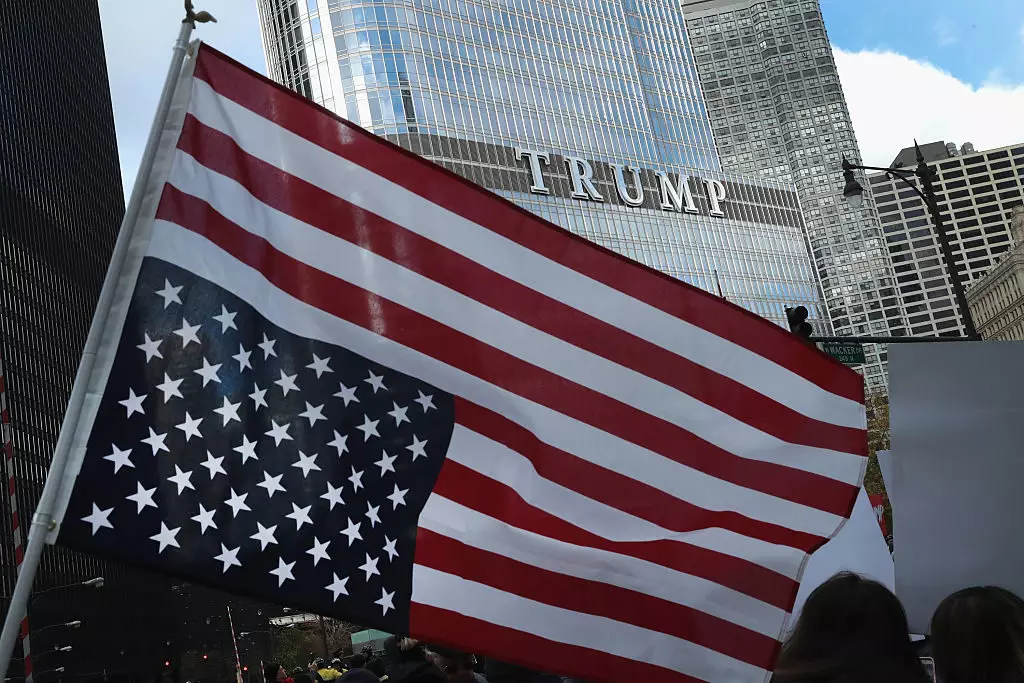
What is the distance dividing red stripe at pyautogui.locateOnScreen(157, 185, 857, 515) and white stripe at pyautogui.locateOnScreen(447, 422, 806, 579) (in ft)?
0.90

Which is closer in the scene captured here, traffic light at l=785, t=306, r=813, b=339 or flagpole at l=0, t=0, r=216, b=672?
flagpole at l=0, t=0, r=216, b=672

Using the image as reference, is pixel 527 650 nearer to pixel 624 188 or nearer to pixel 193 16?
pixel 193 16

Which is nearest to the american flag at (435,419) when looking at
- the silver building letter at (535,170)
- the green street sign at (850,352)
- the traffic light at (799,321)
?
the traffic light at (799,321)

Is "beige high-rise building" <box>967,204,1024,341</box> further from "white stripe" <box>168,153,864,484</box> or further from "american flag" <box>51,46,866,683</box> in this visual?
"american flag" <box>51,46,866,683</box>

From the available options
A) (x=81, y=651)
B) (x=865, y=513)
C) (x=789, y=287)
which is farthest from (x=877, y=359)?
(x=865, y=513)

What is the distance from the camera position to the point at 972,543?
254 inches

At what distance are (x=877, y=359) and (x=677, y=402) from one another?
183 meters

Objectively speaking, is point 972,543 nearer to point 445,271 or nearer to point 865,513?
point 865,513

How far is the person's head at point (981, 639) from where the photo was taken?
3645 millimetres

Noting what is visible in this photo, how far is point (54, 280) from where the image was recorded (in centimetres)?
9375

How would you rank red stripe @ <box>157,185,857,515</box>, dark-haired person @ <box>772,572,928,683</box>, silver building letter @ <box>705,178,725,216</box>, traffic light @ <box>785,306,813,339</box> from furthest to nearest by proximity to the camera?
silver building letter @ <box>705,178,725,216</box> < traffic light @ <box>785,306,813,339</box> < red stripe @ <box>157,185,857,515</box> < dark-haired person @ <box>772,572,928,683</box>

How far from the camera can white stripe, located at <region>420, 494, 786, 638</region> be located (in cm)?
502

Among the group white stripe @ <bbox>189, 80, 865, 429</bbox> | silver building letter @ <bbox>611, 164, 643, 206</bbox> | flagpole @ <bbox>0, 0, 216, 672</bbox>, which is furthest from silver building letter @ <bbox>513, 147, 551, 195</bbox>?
flagpole @ <bbox>0, 0, 216, 672</bbox>

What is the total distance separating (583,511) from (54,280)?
314ft
